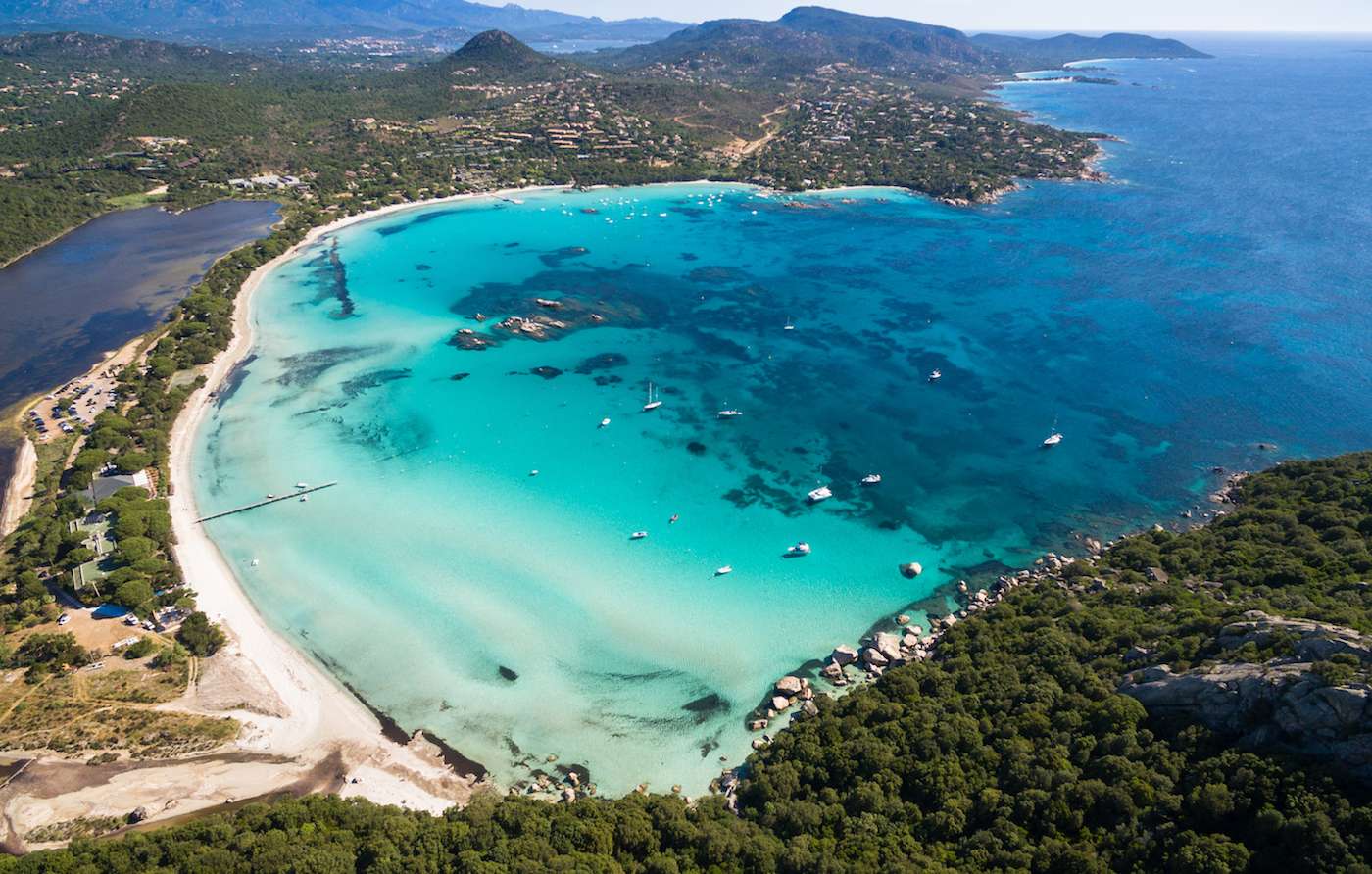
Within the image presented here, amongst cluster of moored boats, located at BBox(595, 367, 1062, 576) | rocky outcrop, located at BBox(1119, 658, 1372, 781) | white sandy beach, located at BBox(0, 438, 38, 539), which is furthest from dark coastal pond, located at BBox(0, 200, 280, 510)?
rocky outcrop, located at BBox(1119, 658, 1372, 781)

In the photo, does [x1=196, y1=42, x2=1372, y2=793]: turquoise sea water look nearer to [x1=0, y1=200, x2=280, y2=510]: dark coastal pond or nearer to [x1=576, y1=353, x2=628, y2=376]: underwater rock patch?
[x1=576, y1=353, x2=628, y2=376]: underwater rock patch

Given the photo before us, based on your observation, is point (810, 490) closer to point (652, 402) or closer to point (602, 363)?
point (652, 402)

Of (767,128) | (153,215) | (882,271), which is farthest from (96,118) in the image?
(882,271)

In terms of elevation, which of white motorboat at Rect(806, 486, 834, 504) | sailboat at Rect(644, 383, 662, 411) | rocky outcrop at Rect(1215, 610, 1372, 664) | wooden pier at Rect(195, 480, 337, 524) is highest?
rocky outcrop at Rect(1215, 610, 1372, 664)

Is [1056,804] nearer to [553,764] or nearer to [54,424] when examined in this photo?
[553,764]

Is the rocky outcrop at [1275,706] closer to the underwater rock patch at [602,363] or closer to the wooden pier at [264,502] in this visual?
the wooden pier at [264,502]

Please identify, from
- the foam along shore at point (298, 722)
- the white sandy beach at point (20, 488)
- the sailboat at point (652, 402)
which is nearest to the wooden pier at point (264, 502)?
the foam along shore at point (298, 722)

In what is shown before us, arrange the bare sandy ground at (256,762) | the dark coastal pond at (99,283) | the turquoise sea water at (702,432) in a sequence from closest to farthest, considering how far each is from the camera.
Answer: the bare sandy ground at (256,762)
the turquoise sea water at (702,432)
the dark coastal pond at (99,283)
